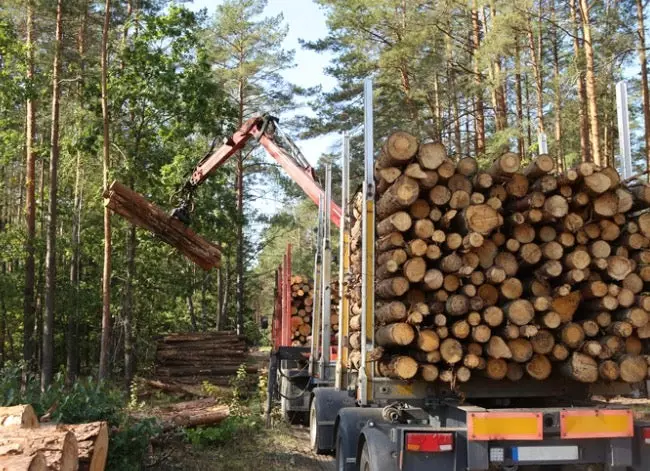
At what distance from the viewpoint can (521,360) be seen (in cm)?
515

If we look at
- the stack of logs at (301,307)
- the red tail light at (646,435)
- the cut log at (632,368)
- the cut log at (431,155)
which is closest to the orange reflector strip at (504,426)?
the red tail light at (646,435)

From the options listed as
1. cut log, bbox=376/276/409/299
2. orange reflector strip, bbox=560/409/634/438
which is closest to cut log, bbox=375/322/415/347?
cut log, bbox=376/276/409/299

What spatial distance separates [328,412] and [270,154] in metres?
6.47

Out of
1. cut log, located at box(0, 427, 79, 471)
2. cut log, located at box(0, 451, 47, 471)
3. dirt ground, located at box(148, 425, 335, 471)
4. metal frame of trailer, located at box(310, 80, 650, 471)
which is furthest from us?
dirt ground, located at box(148, 425, 335, 471)

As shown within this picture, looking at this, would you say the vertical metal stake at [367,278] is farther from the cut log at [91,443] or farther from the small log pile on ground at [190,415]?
the small log pile on ground at [190,415]

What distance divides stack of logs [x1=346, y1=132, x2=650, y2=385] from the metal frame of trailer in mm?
161

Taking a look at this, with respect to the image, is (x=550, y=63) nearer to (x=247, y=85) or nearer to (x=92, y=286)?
(x=247, y=85)

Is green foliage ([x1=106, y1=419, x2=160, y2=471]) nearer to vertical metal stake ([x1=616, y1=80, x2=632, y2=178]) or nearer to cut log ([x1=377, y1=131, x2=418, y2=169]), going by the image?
cut log ([x1=377, y1=131, x2=418, y2=169])

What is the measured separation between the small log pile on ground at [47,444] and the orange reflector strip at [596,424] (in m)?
3.76

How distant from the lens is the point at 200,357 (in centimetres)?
1847

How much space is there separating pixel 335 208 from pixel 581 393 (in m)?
6.22

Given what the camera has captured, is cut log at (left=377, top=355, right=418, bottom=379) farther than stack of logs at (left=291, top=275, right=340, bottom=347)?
No

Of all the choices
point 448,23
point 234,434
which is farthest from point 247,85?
point 234,434

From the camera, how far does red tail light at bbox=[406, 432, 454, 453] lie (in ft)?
15.1
